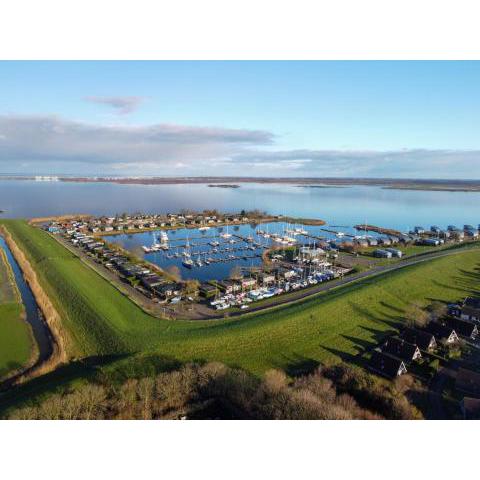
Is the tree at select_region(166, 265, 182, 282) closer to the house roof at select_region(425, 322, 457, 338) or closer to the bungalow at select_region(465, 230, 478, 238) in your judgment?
the house roof at select_region(425, 322, 457, 338)

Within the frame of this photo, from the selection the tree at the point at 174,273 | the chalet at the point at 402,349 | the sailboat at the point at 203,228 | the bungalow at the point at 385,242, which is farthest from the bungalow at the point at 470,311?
the sailboat at the point at 203,228

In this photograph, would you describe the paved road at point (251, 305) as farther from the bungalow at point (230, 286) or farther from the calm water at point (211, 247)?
the calm water at point (211, 247)

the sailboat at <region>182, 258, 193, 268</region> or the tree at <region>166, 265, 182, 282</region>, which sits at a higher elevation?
the sailboat at <region>182, 258, 193, 268</region>

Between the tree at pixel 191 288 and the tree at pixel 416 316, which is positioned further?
the tree at pixel 191 288

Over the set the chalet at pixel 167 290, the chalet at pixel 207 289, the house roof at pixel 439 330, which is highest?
the chalet at pixel 167 290

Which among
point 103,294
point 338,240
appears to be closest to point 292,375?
point 103,294

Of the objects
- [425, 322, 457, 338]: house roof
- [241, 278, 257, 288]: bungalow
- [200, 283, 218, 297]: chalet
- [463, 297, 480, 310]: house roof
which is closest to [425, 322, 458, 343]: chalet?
[425, 322, 457, 338]: house roof
